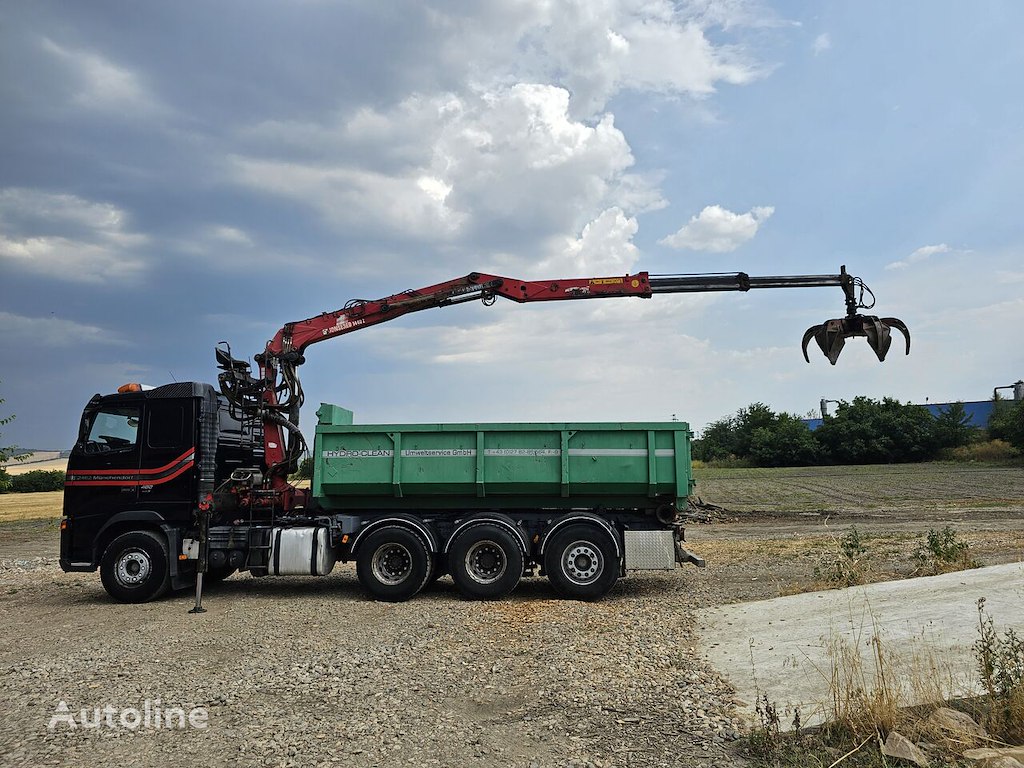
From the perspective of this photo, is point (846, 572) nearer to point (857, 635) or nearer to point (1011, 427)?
point (857, 635)

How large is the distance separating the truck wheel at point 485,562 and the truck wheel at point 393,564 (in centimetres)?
47

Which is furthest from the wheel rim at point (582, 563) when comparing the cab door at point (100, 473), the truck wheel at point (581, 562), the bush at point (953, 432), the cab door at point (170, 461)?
the bush at point (953, 432)

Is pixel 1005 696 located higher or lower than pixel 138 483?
lower

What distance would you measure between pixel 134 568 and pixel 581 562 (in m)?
6.46

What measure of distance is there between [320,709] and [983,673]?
4.72 metres

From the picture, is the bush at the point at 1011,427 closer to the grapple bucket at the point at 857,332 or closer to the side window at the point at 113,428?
the grapple bucket at the point at 857,332

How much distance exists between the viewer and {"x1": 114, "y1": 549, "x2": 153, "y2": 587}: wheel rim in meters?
11.0

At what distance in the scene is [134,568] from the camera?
1107cm

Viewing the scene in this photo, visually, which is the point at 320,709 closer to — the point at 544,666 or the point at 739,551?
the point at 544,666

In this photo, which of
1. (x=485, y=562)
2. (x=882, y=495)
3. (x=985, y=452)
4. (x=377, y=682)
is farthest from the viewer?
(x=985, y=452)

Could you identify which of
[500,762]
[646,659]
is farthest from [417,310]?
[500,762]

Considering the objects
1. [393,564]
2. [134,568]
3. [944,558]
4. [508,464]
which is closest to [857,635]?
[944,558]

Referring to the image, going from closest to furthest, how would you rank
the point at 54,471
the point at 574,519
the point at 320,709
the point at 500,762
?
the point at 500,762 → the point at 320,709 → the point at 574,519 → the point at 54,471

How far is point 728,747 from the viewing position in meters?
4.96
